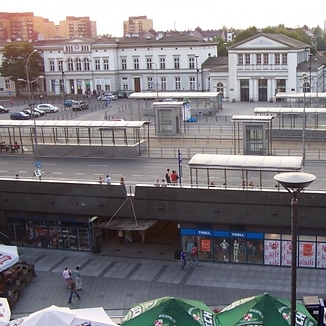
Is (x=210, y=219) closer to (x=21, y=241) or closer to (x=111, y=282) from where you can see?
(x=111, y=282)

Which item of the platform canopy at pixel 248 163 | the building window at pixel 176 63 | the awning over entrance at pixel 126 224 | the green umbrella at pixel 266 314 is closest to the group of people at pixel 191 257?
the awning over entrance at pixel 126 224

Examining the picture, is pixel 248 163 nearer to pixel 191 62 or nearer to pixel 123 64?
pixel 191 62

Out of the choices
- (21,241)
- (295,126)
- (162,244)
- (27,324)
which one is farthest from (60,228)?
(295,126)

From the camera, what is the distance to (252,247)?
997 inches

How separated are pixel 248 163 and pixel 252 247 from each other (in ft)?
12.4

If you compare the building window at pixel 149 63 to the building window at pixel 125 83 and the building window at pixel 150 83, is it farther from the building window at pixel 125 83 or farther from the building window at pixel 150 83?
the building window at pixel 125 83

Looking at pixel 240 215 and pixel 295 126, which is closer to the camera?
pixel 240 215

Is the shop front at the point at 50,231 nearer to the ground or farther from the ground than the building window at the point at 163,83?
nearer to the ground

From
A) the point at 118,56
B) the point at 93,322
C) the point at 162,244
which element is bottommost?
the point at 162,244

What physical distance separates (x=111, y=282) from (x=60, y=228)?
5519 millimetres

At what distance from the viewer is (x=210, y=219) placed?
25.3 meters

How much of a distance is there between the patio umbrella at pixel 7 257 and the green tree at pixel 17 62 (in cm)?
6361

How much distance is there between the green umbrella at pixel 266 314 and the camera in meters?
15.9

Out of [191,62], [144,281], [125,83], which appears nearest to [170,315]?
[144,281]
